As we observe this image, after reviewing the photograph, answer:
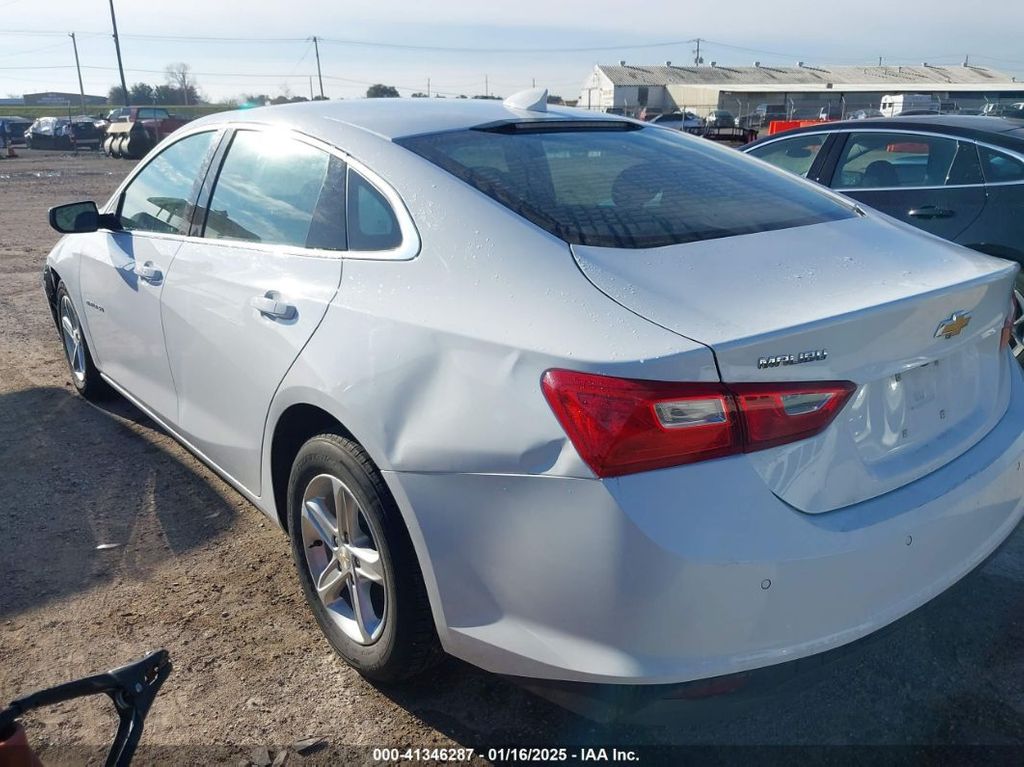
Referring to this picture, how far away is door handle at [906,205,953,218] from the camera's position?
17.7 feet

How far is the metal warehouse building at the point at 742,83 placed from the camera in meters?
62.8

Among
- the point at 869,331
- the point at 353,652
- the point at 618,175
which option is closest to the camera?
the point at 869,331

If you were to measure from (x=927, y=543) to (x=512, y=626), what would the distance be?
3.25 ft

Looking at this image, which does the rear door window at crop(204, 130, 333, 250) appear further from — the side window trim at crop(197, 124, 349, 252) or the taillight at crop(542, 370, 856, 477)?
the taillight at crop(542, 370, 856, 477)

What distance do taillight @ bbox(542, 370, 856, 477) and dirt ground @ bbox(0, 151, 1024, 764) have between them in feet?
1.90

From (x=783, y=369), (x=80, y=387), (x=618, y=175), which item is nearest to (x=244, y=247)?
(x=618, y=175)

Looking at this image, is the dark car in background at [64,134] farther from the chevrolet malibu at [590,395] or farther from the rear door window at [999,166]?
the chevrolet malibu at [590,395]

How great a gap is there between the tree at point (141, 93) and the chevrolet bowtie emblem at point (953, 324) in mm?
94717

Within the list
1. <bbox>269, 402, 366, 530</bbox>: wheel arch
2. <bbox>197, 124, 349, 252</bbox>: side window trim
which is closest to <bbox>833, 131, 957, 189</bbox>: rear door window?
<bbox>197, 124, 349, 252</bbox>: side window trim

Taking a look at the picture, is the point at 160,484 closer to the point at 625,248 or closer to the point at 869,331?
the point at 625,248

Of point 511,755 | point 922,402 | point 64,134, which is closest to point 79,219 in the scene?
point 511,755

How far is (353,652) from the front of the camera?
8.36ft

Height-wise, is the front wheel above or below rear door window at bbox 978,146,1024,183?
below

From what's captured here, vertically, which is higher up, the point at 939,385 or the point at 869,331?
the point at 869,331
